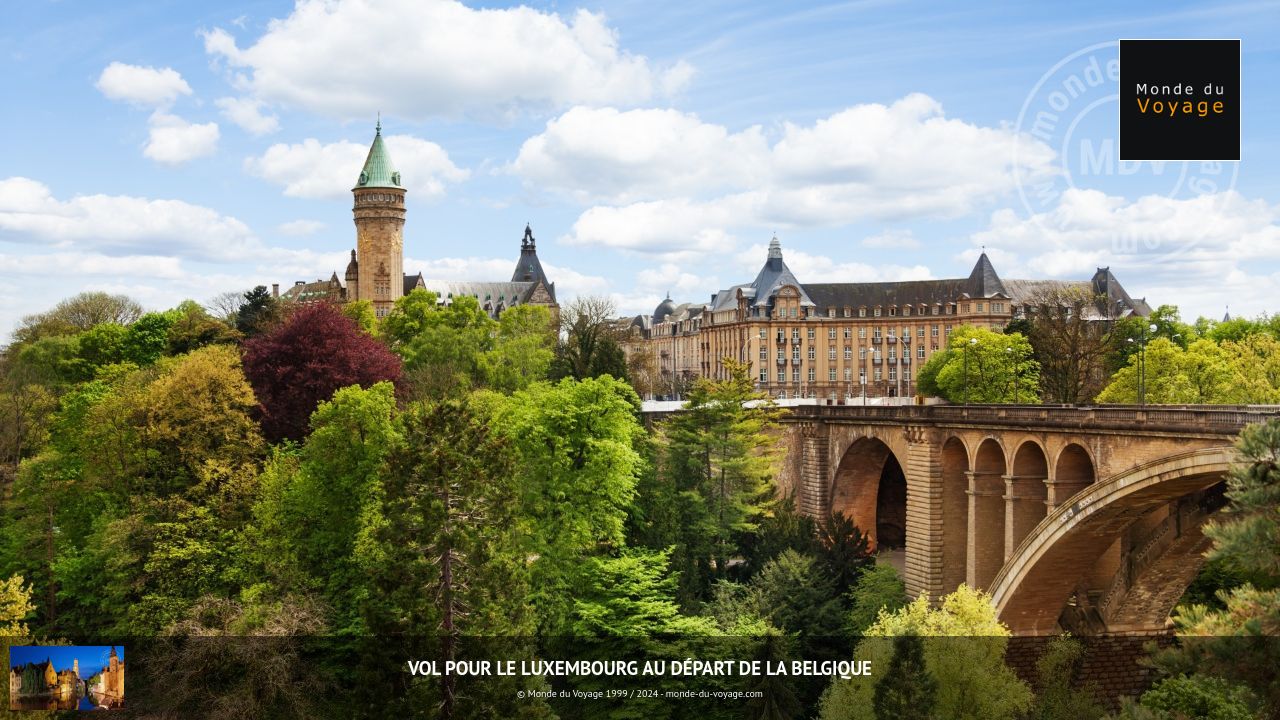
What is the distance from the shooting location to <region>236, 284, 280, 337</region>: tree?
6073cm

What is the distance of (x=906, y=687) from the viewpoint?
2759cm

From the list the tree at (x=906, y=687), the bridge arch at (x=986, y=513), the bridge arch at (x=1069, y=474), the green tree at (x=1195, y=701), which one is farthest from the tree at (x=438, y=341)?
the green tree at (x=1195, y=701)

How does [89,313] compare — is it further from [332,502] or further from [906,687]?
[906,687]

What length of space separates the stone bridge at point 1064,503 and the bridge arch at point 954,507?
50 mm

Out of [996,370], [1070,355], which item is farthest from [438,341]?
[1070,355]

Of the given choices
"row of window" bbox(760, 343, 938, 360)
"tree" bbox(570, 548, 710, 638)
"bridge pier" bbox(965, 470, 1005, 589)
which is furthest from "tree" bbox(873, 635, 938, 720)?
"row of window" bbox(760, 343, 938, 360)

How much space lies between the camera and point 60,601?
130 feet

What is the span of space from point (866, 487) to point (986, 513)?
1555cm

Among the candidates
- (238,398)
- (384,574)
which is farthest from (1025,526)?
(238,398)

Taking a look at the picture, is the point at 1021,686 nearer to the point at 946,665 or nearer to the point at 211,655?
the point at 946,665

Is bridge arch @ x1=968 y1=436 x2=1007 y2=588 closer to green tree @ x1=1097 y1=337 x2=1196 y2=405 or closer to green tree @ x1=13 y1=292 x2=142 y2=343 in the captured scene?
green tree @ x1=1097 y1=337 x2=1196 y2=405

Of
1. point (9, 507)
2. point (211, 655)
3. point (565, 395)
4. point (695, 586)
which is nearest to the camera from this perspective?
point (211, 655)

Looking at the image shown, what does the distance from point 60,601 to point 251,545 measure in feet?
38.4

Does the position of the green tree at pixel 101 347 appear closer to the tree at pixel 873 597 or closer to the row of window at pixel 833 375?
the tree at pixel 873 597
